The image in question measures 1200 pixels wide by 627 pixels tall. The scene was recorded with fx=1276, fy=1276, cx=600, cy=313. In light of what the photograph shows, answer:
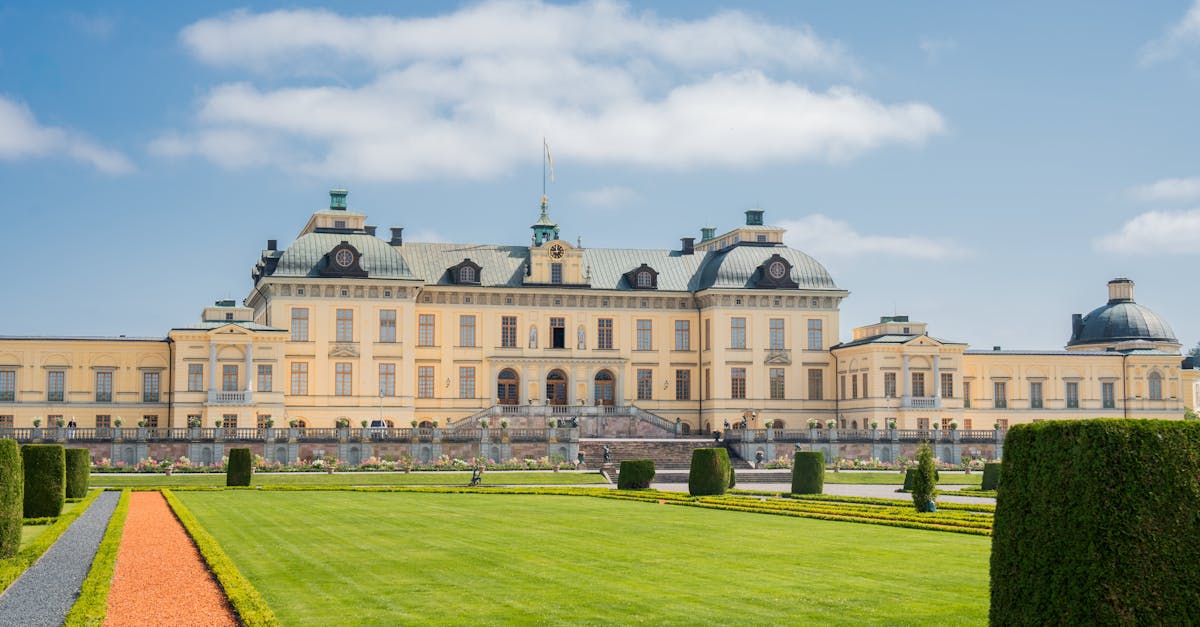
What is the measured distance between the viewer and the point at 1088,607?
939 cm

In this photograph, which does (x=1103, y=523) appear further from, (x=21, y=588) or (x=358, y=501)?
(x=358, y=501)

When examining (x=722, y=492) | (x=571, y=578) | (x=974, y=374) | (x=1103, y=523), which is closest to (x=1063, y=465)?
(x=1103, y=523)

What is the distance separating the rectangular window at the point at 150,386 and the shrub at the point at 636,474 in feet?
100

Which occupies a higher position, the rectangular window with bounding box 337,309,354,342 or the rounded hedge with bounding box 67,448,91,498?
the rectangular window with bounding box 337,309,354,342

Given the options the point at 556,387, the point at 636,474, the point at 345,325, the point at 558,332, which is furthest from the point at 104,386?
the point at 636,474

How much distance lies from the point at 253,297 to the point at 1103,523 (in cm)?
6427

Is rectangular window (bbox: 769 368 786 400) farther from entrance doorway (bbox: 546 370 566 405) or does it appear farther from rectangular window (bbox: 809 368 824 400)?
entrance doorway (bbox: 546 370 566 405)

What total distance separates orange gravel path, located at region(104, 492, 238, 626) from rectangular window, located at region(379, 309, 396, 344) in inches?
1581

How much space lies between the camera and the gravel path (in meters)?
14.1

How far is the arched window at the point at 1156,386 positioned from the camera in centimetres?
7194

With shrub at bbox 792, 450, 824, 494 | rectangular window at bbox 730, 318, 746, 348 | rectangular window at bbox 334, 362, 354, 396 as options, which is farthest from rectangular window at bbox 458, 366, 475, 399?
shrub at bbox 792, 450, 824, 494

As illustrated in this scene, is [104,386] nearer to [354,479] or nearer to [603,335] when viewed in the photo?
[354,479]

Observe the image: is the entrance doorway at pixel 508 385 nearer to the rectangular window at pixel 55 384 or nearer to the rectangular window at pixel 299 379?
the rectangular window at pixel 299 379

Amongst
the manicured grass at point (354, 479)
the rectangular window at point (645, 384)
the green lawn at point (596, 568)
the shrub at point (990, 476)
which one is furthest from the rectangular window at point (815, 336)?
the green lawn at point (596, 568)
